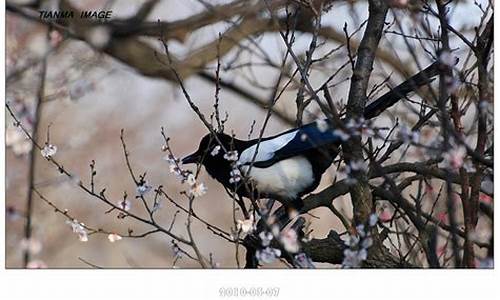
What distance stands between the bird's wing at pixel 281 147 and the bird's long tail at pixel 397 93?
86mm

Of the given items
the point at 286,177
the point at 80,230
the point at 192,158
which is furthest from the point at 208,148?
the point at 80,230

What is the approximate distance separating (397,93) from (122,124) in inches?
18.0

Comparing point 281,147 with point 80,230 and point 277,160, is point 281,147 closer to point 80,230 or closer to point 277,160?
point 277,160

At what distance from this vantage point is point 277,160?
1436 mm

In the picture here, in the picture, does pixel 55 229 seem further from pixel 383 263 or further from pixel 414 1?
pixel 414 1

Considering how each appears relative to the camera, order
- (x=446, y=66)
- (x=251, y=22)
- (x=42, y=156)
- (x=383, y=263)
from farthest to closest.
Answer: (x=251, y=22)
(x=42, y=156)
(x=383, y=263)
(x=446, y=66)

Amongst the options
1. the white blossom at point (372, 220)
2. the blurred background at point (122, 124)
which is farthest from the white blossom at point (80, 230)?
the white blossom at point (372, 220)

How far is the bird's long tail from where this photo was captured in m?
1.26

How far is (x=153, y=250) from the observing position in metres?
1.43

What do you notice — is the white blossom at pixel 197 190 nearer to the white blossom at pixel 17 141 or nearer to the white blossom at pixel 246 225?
the white blossom at pixel 246 225

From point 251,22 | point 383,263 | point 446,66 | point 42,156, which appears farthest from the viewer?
point 251,22
